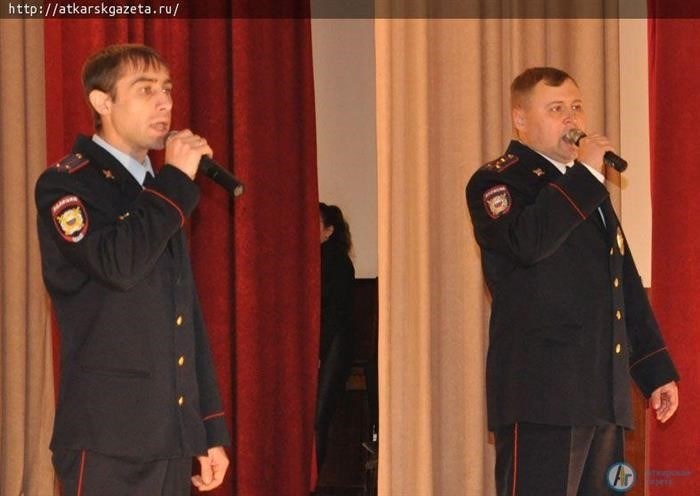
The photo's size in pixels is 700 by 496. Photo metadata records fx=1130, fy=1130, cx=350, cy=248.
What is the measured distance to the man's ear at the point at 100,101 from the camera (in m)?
2.49

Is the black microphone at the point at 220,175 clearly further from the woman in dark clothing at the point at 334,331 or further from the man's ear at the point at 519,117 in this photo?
the woman in dark clothing at the point at 334,331

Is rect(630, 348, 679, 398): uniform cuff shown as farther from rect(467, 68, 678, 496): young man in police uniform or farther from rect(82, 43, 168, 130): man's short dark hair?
rect(82, 43, 168, 130): man's short dark hair

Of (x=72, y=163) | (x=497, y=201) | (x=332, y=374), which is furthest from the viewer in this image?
(x=332, y=374)

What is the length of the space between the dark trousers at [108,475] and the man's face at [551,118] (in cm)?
138

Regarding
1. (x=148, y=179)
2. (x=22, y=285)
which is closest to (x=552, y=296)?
(x=148, y=179)

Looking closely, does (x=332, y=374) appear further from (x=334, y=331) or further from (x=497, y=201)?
(x=497, y=201)

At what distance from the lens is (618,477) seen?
2893 mm

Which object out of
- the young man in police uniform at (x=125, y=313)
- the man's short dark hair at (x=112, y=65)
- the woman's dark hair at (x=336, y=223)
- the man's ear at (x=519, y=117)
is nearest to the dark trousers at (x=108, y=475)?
the young man in police uniform at (x=125, y=313)

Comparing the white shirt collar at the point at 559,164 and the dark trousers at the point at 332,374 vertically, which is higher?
the white shirt collar at the point at 559,164

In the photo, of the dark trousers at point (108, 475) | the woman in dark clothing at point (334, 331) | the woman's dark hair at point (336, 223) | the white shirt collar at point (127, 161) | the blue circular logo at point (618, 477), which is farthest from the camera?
the woman's dark hair at point (336, 223)

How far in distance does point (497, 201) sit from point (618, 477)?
2.53 ft

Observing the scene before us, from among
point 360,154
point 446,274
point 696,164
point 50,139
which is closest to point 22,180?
point 50,139

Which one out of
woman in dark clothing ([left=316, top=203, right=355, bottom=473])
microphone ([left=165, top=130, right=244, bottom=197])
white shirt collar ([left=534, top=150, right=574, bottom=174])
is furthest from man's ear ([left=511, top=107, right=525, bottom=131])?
woman in dark clothing ([left=316, top=203, right=355, bottom=473])

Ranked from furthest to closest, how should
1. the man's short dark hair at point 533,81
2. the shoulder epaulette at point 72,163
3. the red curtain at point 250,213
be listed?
the red curtain at point 250,213
the man's short dark hair at point 533,81
the shoulder epaulette at point 72,163
